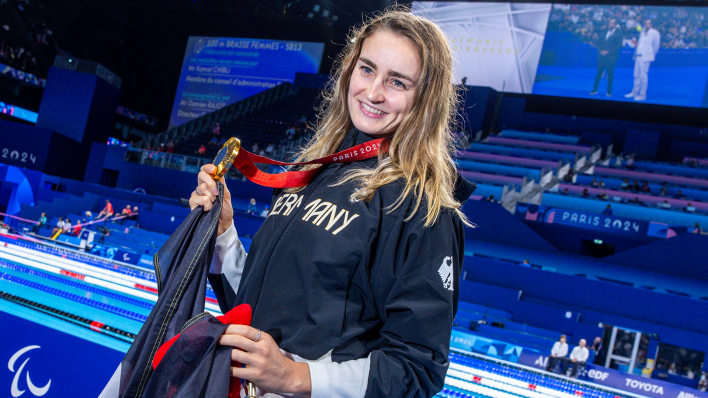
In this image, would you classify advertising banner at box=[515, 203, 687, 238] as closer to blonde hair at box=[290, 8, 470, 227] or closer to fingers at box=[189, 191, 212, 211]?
blonde hair at box=[290, 8, 470, 227]

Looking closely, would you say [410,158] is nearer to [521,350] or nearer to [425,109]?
[425,109]

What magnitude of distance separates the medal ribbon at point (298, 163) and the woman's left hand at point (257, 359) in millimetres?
394

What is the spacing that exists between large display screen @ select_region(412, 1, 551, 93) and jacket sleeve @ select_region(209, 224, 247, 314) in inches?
642

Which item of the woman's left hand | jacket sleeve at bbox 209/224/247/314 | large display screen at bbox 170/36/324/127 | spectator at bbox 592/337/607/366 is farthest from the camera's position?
large display screen at bbox 170/36/324/127

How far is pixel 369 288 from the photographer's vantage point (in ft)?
3.40

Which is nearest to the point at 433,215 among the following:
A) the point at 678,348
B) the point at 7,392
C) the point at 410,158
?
the point at 410,158

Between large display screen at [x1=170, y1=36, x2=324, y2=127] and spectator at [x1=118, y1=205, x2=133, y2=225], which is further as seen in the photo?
large display screen at [x1=170, y1=36, x2=324, y2=127]

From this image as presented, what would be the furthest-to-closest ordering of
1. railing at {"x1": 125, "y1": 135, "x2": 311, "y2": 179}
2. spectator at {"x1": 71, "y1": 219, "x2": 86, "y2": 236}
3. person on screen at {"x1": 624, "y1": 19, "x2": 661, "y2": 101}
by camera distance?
person on screen at {"x1": 624, "y1": 19, "x2": 661, "y2": 101}
railing at {"x1": 125, "y1": 135, "x2": 311, "y2": 179}
spectator at {"x1": 71, "y1": 219, "x2": 86, "y2": 236}

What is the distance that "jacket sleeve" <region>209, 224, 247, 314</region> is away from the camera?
1287mm

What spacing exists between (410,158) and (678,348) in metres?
9.26

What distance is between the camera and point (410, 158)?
113 centimetres

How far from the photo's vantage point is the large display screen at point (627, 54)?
15.0 m

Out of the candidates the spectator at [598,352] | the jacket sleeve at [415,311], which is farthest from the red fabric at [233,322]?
the spectator at [598,352]

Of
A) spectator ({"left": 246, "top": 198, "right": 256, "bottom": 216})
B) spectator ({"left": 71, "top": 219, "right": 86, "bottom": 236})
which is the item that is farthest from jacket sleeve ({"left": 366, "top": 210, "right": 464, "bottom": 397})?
spectator ({"left": 246, "top": 198, "right": 256, "bottom": 216})
